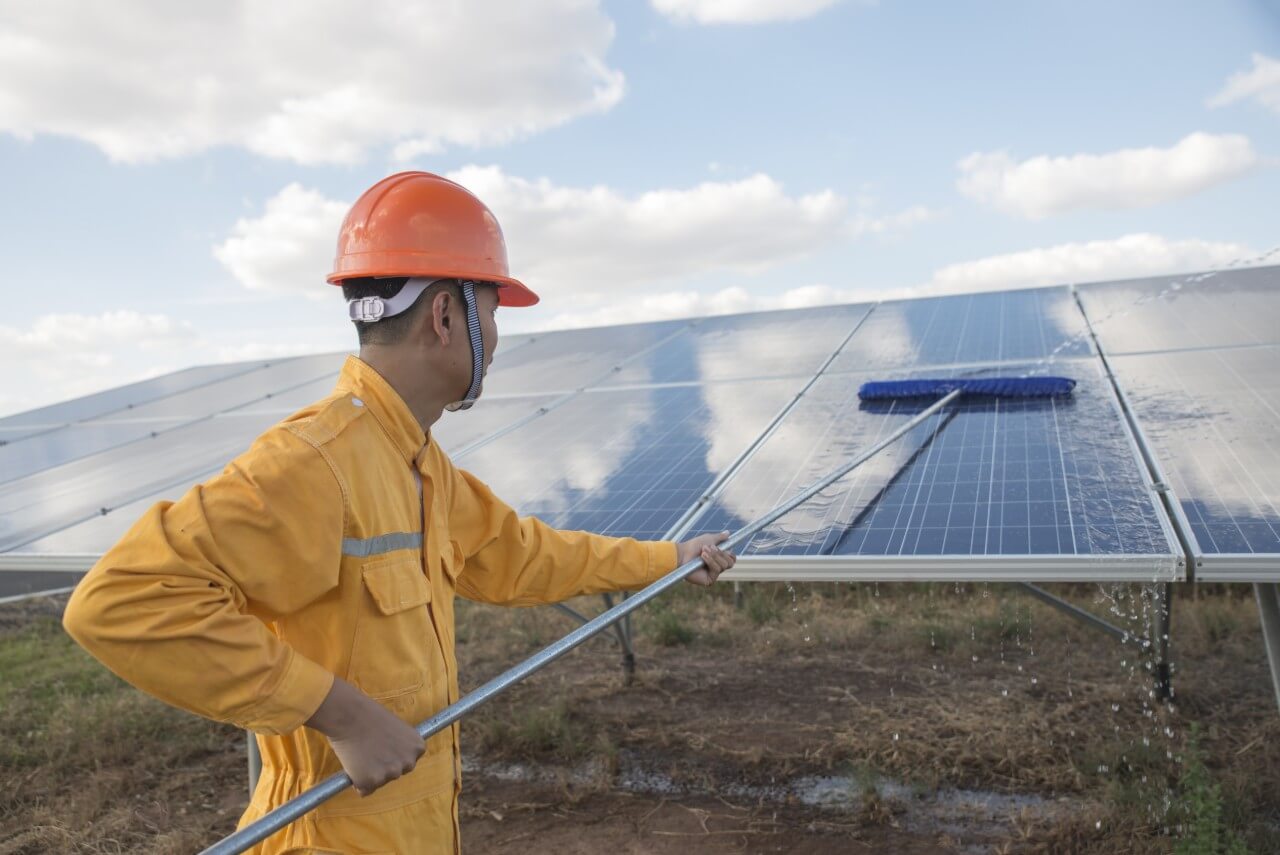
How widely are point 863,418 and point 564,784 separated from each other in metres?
2.94

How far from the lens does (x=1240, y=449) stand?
441 centimetres

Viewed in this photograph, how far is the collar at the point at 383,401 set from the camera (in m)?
2.36

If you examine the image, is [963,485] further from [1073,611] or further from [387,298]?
[387,298]

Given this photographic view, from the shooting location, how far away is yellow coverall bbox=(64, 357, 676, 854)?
1858 millimetres

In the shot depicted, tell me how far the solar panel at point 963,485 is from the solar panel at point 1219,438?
0.51 ft

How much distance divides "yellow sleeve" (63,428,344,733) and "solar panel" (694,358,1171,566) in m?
2.32

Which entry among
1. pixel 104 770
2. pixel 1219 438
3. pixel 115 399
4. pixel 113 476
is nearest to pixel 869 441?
pixel 1219 438

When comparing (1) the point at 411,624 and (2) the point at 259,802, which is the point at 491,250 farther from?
(2) the point at 259,802

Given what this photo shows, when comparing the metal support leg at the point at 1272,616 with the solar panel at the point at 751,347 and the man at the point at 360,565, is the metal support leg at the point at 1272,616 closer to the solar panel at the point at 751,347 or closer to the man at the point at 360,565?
the man at the point at 360,565

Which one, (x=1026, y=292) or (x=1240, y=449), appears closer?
(x=1240, y=449)

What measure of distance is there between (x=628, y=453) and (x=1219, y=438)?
285cm

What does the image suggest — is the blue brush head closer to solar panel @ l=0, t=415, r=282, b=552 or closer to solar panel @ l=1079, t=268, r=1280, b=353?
solar panel @ l=1079, t=268, r=1280, b=353

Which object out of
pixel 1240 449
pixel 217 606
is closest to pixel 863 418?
pixel 1240 449

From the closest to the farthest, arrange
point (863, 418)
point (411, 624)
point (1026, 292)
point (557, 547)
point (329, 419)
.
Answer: point (329, 419) → point (411, 624) → point (557, 547) → point (863, 418) → point (1026, 292)
